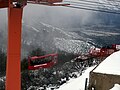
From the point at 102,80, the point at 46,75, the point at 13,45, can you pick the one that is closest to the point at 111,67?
the point at 102,80

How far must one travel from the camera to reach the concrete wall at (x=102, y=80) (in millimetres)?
→ 13336

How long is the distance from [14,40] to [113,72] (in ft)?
24.7

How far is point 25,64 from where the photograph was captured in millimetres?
40094

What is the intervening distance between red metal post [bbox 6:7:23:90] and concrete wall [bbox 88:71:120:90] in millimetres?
7013

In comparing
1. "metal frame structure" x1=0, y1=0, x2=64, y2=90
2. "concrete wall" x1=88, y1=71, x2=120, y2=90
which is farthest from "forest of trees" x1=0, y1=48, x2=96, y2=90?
"metal frame structure" x1=0, y1=0, x2=64, y2=90

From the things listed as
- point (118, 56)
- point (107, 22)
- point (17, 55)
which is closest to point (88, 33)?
point (107, 22)

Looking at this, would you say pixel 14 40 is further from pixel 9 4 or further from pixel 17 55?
pixel 9 4

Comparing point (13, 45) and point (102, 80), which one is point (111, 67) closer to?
point (102, 80)

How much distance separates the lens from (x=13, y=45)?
692 centimetres

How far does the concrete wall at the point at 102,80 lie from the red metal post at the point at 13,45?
7.01 m

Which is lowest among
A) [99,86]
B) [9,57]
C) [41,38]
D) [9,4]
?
[41,38]

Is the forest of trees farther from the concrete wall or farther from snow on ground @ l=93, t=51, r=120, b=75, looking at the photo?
the concrete wall

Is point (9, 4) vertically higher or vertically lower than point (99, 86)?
higher

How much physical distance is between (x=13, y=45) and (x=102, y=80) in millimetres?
7724
